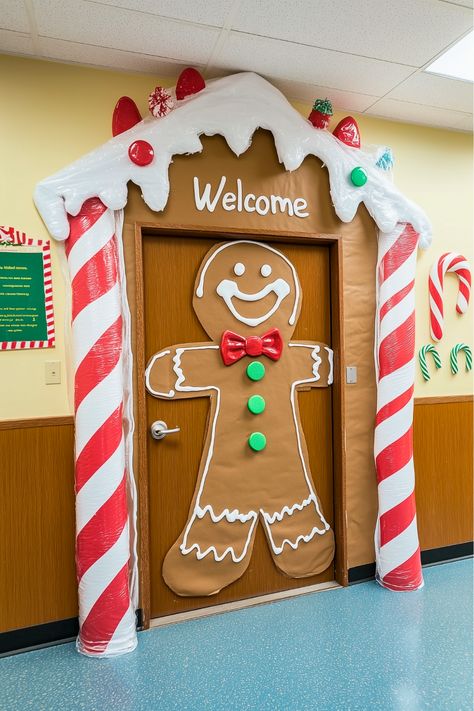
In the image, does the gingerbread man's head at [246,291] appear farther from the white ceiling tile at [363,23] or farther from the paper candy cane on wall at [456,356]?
the paper candy cane on wall at [456,356]

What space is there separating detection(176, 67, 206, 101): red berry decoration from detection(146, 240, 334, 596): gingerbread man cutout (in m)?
0.72

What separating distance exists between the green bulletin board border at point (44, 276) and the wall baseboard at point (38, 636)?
1252mm

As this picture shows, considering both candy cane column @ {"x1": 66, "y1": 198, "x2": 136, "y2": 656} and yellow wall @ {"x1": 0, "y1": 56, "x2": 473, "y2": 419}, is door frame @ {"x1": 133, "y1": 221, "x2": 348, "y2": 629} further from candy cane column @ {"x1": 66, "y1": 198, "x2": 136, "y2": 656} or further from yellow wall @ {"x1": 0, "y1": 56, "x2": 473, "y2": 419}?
yellow wall @ {"x1": 0, "y1": 56, "x2": 473, "y2": 419}

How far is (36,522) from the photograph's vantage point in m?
2.10

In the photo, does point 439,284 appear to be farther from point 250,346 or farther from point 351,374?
point 250,346

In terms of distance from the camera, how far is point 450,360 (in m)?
2.91

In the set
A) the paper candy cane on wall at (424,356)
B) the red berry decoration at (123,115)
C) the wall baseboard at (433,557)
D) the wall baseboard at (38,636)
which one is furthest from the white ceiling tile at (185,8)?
the wall baseboard at (433,557)

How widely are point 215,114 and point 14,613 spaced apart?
2.47 metres

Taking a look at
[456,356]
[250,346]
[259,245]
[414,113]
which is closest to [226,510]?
[250,346]

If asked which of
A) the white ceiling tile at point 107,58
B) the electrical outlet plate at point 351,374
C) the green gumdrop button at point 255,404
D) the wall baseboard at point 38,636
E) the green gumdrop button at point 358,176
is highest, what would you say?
the white ceiling tile at point 107,58

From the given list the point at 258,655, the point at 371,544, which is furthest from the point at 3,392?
the point at 371,544

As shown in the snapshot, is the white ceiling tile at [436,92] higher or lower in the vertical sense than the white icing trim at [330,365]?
higher

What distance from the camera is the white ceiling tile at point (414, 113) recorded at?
103 inches

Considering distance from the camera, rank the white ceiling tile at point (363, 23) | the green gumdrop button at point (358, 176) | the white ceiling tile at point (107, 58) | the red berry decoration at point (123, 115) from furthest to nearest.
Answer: the green gumdrop button at point (358, 176) → the red berry decoration at point (123, 115) → the white ceiling tile at point (107, 58) → the white ceiling tile at point (363, 23)
